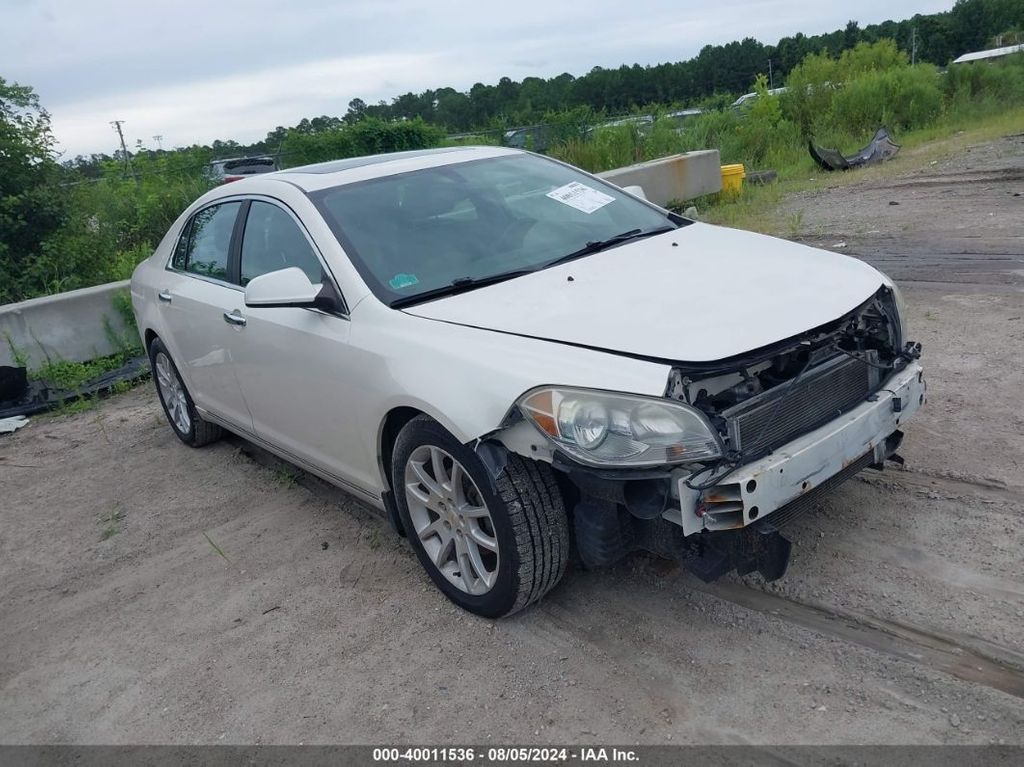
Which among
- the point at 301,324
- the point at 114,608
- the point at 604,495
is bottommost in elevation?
the point at 114,608

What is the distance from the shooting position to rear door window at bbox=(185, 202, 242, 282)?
15.8 ft

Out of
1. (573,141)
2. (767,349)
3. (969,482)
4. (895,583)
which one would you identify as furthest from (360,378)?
(573,141)

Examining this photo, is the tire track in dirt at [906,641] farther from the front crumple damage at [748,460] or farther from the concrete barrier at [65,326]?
the concrete barrier at [65,326]

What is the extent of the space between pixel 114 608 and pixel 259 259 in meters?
1.79


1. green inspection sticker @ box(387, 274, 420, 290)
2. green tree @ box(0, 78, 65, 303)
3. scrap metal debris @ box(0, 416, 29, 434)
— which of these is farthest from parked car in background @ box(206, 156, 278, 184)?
green inspection sticker @ box(387, 274, 420, 290)

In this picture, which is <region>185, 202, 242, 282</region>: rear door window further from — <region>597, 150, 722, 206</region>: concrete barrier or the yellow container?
the yellow container

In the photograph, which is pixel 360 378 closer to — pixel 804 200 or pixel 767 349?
pixel 767 349

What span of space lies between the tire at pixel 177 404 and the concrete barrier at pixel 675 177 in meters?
6.64

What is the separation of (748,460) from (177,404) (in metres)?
4.36

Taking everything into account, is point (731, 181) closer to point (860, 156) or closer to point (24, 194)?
point (860, 156)

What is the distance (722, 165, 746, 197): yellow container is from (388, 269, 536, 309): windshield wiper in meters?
9.94

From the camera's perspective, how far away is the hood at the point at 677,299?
116 inches

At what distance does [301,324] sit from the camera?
3.92 m

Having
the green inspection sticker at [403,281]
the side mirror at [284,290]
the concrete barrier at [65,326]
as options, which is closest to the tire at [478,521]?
the green inspection sticker at [403,281]
